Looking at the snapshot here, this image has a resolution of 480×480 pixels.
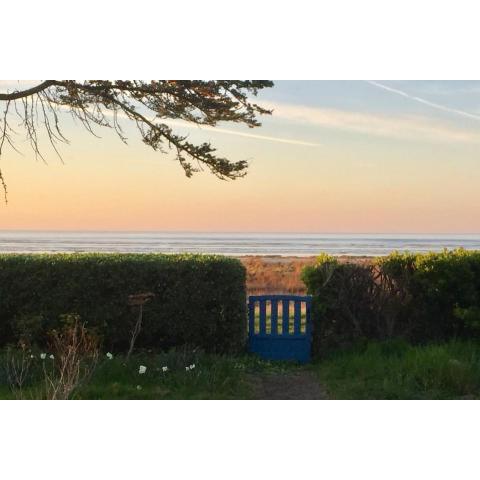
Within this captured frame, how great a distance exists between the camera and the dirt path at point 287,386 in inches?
290

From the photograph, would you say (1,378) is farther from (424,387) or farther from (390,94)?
(390,94)

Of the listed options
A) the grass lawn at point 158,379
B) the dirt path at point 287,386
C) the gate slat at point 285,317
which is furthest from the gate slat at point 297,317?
the grass lawn at point 158,379

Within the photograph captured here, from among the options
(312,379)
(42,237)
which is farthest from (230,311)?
(42,237)

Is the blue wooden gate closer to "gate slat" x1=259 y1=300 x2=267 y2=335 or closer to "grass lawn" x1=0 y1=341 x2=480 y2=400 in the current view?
"gate slat" x1=259 y1=300 x2=267 y2=335

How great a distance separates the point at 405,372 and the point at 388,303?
5.91ft

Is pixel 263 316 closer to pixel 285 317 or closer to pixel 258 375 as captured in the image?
pixel 285 317

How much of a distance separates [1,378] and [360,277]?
5.39 meters

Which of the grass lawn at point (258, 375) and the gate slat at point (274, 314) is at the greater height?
the gate slat at point (274, 314)

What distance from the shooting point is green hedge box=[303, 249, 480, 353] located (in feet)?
29.8

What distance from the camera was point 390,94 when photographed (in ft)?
73.6

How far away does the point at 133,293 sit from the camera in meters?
8.88

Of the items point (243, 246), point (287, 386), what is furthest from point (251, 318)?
point (243, 246)

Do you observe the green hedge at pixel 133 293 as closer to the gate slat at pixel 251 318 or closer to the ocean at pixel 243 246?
the gate slat at pixel 251 318

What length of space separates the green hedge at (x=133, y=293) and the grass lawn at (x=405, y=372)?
1.70m
